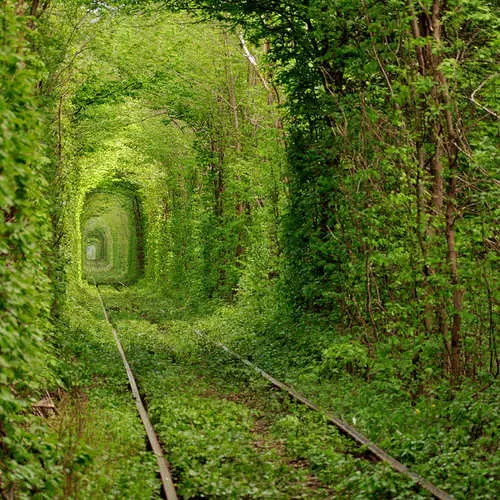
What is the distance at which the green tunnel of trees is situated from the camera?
6.51m

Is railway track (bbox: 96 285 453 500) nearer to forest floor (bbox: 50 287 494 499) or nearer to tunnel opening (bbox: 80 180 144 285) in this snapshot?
forest floor (bbox: 50 287 494 499)

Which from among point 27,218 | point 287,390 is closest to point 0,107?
point 27,218

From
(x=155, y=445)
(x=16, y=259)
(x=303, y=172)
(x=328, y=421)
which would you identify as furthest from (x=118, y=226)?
(x=16, y=259)

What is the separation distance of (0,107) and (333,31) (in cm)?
797

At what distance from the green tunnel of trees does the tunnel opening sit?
2896 cm

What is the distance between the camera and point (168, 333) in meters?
20.8

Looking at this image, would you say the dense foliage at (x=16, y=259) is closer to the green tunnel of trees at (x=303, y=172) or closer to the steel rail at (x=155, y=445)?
the green tunnel of trees at (x=303, y=172)

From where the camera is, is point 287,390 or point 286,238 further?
point 286,238

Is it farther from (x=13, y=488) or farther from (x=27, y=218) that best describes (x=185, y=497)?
(x=27, y=218)

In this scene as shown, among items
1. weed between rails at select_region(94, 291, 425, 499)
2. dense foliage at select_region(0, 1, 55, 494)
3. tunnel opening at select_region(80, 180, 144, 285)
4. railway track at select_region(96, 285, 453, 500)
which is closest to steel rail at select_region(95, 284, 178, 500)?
railway track at select_region(96, 285, 453, 500)

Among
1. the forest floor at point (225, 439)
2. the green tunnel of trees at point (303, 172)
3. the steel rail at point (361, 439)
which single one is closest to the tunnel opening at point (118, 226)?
the green tunnel of trees at point (303, 172)

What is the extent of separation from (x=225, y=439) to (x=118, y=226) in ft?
273

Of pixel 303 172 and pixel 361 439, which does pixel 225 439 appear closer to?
pixel 361 439

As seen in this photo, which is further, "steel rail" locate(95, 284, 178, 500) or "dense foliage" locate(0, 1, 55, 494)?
"steel rail" locate(95, 284, 178, 500)
